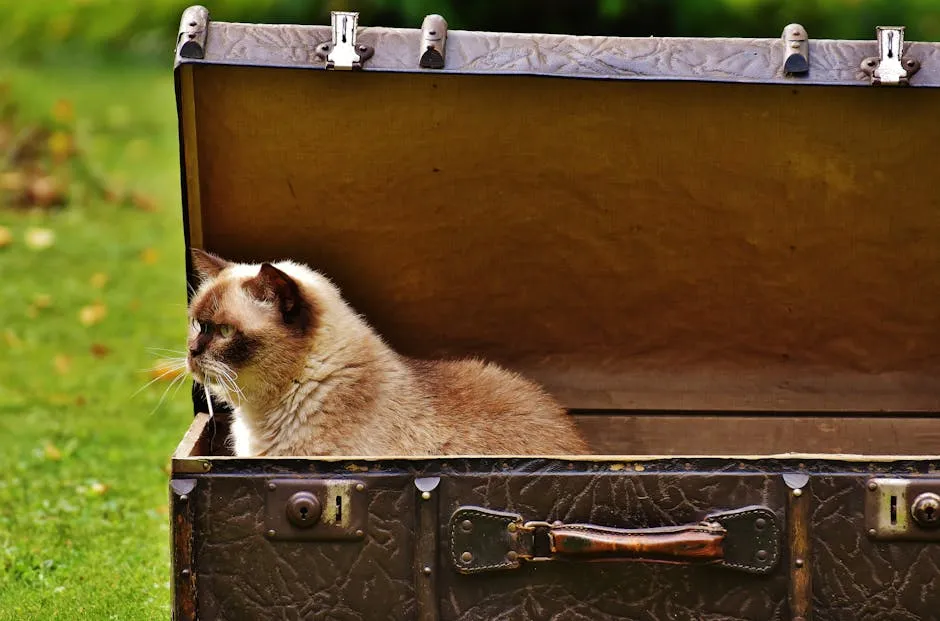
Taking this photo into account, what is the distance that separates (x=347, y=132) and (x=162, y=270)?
4086mm

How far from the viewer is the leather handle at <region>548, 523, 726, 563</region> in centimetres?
240

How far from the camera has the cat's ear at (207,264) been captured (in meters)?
2.96

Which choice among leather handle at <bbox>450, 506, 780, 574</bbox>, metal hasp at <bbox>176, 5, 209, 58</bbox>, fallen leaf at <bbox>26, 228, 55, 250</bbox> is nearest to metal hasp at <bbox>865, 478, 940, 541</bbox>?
leather handle at <bbox>450, 506, 780, 574</bbox>

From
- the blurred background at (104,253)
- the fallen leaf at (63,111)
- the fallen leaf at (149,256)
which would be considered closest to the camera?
the blurred background at (104,253)

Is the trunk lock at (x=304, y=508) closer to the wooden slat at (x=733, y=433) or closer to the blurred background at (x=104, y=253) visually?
the blurred background at (x=104, y=253)

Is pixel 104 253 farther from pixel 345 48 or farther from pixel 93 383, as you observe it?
pixel 345 48

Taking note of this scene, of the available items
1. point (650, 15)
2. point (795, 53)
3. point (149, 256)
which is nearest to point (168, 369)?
point (650, 15)

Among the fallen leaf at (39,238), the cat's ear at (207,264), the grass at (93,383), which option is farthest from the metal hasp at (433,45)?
the fallen leaf at (39,238)

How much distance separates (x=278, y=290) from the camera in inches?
111

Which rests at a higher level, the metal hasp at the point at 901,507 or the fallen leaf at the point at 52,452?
the metal hasp at the point at 901,507

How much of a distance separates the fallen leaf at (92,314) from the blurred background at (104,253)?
2 centimetres

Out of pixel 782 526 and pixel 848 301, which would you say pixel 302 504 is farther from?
pixel 848 301

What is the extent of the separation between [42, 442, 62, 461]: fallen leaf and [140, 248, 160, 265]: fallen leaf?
2421 mm

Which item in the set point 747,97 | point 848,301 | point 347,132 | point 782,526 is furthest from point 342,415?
point 848,301
